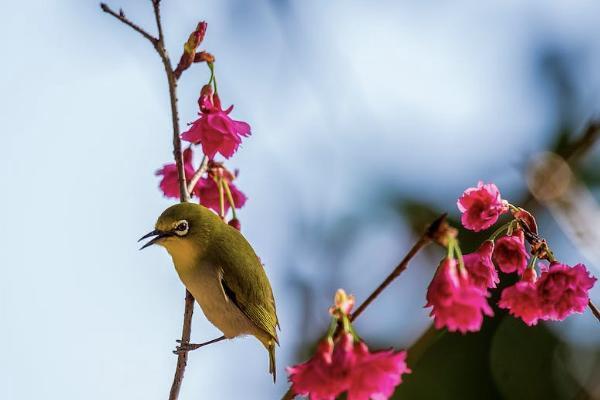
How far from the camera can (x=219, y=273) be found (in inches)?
155

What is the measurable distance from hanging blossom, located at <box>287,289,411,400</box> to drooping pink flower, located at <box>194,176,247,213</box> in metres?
1.51

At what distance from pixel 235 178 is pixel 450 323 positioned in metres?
1.57

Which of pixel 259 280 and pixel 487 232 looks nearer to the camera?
pixel 259 280

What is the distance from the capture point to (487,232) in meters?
5.68

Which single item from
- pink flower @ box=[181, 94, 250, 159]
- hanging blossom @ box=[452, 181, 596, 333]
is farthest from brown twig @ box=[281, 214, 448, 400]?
pink flower @ box=[181, 94, 250, 159]

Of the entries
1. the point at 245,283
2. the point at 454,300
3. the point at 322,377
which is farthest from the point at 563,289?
the point at 245,283

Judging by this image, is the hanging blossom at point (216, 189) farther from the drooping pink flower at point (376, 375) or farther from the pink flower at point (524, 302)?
the drooping pink flower at point (376, 375)

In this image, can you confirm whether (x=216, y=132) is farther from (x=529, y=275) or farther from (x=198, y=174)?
(x=529, y=275)

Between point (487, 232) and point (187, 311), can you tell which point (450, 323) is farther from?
point (487, 232)

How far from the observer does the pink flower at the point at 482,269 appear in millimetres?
2637

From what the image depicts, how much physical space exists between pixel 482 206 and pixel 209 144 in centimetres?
92

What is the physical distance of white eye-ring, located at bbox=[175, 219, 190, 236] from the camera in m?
3.88

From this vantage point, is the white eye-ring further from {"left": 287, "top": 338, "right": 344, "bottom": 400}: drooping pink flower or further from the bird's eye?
{"left": 287, "top": 338, "right": 344, "bottom": 400}: drooping pink flower

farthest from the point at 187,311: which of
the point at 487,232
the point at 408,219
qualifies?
the point at 408,219
